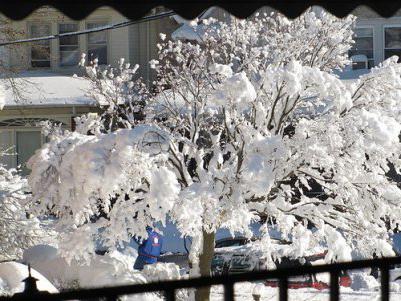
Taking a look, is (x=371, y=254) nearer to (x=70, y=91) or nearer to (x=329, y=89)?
(x=329, y=89)

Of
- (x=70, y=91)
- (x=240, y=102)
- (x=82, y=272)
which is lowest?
(x=82, y=272)

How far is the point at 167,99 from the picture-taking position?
16672 mm

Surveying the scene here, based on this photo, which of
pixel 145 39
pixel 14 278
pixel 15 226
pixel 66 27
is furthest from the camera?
pixel 66 27

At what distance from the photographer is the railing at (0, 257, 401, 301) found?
9.24 feet

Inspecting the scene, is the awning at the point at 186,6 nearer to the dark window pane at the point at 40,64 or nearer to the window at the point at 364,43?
Result: the window at the point at 364,43

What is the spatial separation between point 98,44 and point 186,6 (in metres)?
25.5

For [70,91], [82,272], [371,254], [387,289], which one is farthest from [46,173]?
[70,91]

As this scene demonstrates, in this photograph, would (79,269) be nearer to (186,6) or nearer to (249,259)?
(249,259)

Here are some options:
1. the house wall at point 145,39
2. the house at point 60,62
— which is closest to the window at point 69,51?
the house at point 60,62

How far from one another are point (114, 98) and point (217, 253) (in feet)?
12.4

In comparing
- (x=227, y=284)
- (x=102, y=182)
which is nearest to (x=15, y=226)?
(x=102, y=182)

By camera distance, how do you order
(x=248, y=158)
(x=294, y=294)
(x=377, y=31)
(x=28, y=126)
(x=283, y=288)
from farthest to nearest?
(x=377, y=31) → (x=28, y=126) → (x=248, y=158) → (x=294, y=294) → (x=283, y=288)

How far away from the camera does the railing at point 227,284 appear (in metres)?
2.82

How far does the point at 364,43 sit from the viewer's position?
89.1 feet
